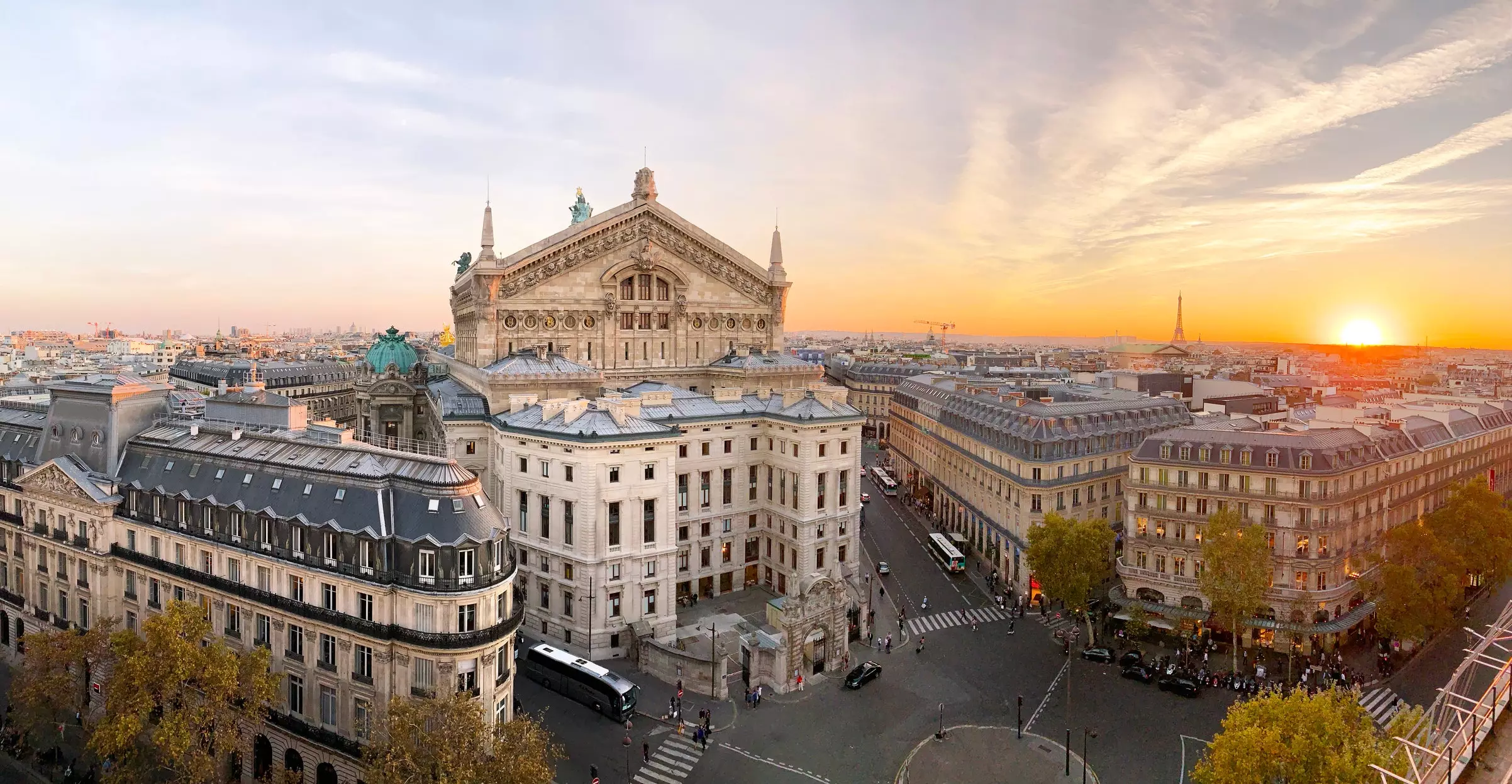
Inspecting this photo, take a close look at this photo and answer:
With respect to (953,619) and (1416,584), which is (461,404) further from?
(1416,584)

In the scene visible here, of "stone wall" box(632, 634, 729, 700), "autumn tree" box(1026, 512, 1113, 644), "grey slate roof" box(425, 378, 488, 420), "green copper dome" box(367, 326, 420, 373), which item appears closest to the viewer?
"stone wall" box(632, 634, 729, 700)

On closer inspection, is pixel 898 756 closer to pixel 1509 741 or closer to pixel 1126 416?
pixel 1509 741

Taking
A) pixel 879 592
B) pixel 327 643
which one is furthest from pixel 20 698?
pixel 879 592

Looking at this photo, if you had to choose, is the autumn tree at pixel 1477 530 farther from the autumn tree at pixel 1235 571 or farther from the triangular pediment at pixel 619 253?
the triangular pediment at pixel 619 253

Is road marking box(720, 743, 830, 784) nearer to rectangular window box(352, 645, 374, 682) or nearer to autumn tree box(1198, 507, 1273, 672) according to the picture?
rectangular window box(352, 645, 374, 682)

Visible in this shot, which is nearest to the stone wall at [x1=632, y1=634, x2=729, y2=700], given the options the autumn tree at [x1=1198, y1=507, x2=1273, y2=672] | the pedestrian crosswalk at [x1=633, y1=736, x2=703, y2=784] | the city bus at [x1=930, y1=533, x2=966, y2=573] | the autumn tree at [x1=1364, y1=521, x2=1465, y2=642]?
the pedestrian crosswalk at [x1=633, y1=736, x2=703, y2=784]

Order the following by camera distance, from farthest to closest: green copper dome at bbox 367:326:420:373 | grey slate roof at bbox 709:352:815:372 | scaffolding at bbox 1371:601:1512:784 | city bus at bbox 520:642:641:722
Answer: green copper dome at bbox 367:326:420:373 < grey slate roof at bbox 709:352:815:372 < city bus at bbox 520:642:641:722 < scaffolding at bbox 1371:601:1512:784

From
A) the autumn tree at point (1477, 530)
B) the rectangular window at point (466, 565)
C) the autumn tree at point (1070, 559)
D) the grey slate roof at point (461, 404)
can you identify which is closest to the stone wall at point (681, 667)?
the rectangular window at point (466, 565)
